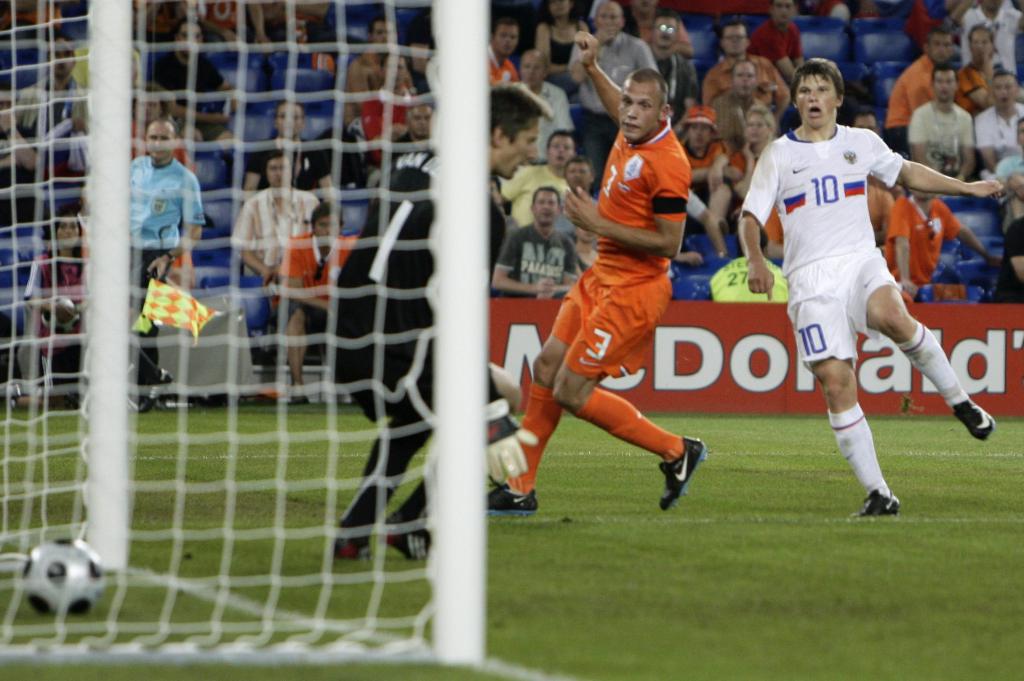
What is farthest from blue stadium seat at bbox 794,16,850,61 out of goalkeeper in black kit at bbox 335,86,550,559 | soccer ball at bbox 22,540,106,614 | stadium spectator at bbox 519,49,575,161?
soccer ball at bbox 22,540,106,614

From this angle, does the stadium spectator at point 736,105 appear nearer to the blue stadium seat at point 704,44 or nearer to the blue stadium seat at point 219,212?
the blue stadium seat at point 704,44

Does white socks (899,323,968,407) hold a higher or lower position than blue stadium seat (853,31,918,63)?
lower

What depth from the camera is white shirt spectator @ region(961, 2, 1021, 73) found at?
18.1m

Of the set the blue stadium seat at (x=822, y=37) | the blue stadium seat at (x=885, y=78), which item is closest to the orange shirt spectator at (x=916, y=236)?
the blue stadium seat at (x=885, y=78)

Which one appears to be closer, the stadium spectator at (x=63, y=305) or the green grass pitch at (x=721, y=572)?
the green grass pitch at (x=721, y=572)

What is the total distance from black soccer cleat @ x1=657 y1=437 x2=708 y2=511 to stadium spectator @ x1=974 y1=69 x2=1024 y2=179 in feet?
33.5

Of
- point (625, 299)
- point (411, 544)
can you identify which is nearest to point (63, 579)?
point (411, 544)

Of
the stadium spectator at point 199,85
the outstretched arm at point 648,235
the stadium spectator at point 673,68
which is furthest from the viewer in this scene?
the stadium spectator at point 673,68

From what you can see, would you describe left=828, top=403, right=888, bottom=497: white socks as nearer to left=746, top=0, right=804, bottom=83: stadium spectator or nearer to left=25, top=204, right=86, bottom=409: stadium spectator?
left=25, top=204, right=86, bottom=409: stadium spectator

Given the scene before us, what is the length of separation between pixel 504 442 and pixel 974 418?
11.7 feet

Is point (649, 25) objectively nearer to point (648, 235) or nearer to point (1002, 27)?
point (1002, 27)

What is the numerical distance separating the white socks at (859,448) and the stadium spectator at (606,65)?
8.63m

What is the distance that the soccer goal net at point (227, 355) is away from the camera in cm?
426

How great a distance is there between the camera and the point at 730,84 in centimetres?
1712
